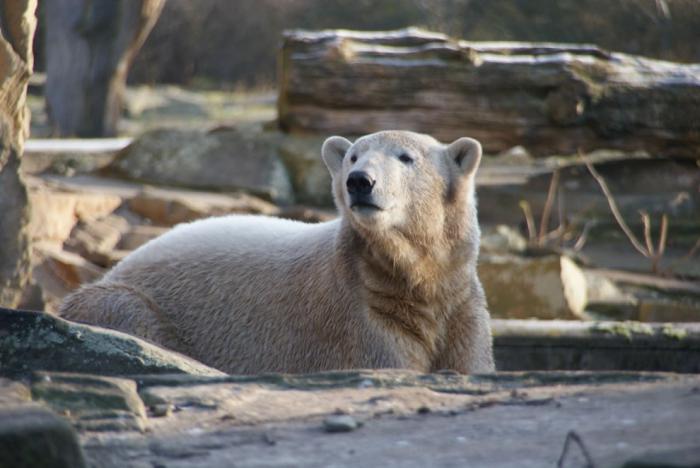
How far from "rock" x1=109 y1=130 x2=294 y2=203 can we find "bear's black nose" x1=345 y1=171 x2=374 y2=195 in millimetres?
5370

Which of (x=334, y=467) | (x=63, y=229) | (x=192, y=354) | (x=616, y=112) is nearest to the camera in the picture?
(x=334, y=467)

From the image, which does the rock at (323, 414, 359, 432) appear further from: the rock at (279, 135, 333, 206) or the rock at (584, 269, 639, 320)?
the rock at (279, 135, 333, 206)

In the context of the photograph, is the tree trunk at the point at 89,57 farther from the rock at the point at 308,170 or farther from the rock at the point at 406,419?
the rock at the point at 406,419

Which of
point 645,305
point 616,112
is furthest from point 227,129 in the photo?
point 645,305

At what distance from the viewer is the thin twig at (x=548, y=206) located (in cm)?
888

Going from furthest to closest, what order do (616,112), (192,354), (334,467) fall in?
(616,112)
(192,354)
(334,467)

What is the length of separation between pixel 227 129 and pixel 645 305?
4942mm

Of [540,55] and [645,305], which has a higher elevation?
[540,55]

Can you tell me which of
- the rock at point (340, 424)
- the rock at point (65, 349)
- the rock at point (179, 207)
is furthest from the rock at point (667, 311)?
the rock at point (340, 424)

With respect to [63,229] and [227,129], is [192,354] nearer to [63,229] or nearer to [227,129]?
[63,229]

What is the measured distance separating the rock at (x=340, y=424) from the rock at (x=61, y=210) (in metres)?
4.99

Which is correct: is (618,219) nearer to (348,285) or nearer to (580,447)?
(348,285)

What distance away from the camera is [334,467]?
263 cm

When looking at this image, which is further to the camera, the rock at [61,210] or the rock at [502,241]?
the rock at [502,241]
